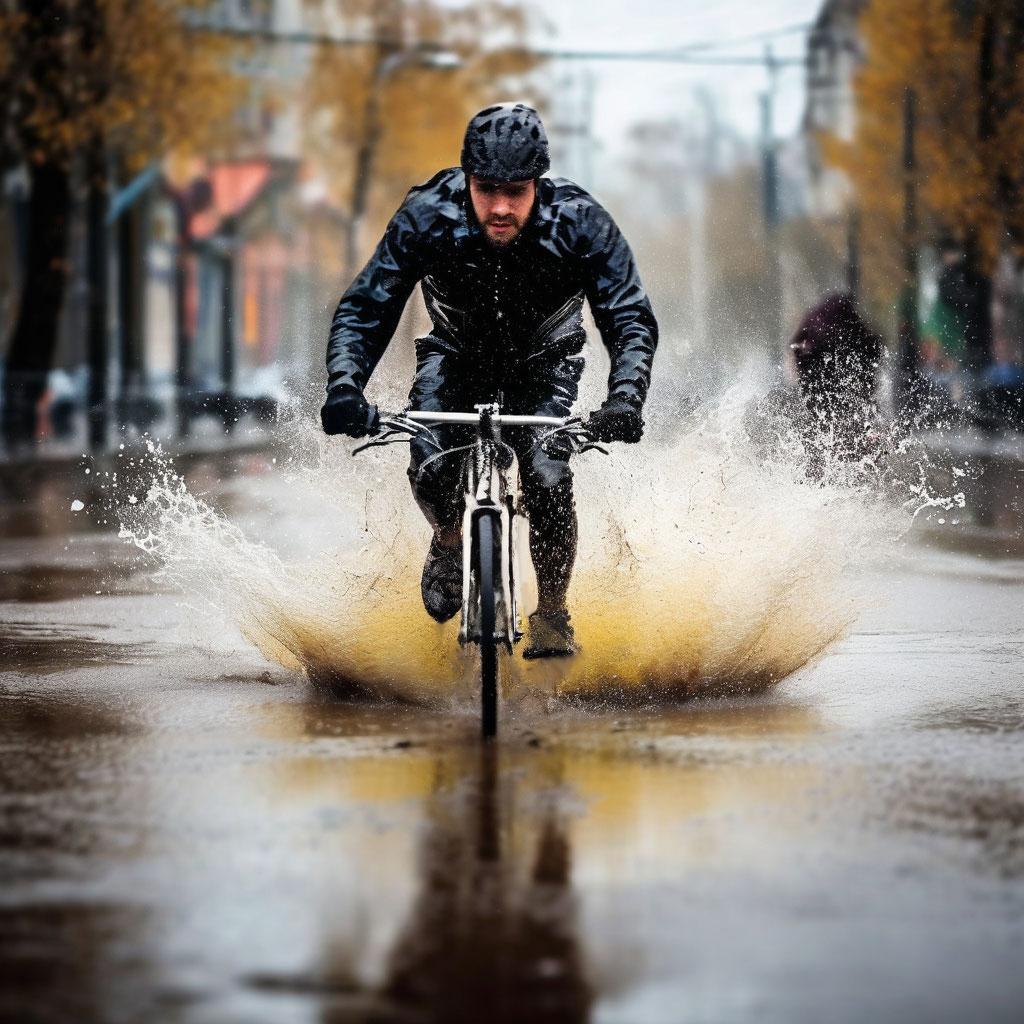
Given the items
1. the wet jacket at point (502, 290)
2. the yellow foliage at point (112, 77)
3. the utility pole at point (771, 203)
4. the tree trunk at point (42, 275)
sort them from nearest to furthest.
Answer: the wet jacket at point (502, 290) → the yellow foliage at point (112, 77) → the tree trunk at point (42, 275) → the utility pole at point (771, 203)

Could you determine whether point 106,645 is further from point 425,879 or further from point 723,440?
point 425,879

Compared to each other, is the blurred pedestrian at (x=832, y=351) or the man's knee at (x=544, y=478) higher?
the blurred pedestrian at (x=832, y=351)

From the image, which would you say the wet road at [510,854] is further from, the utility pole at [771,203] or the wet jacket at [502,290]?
the utility pole at [771,203]

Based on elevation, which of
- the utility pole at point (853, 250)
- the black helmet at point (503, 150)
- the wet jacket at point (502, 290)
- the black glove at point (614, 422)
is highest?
the utility pole at point (853, 250)

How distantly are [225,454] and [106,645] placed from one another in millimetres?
21715

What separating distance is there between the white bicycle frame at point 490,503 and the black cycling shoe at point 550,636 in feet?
0.86

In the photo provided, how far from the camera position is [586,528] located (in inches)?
385

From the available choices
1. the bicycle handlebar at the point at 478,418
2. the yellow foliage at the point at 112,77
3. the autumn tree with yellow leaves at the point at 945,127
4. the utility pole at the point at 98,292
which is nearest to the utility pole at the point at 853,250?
the autumn tree with yellow leaves at the point at 945,127

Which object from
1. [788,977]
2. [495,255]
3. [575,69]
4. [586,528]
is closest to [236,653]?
[586,528]

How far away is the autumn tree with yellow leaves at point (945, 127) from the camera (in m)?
42.7

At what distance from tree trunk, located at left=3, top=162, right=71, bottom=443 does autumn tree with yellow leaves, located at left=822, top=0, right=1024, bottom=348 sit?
1662 centimetres

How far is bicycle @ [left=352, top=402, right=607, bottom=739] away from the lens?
785 centimetres

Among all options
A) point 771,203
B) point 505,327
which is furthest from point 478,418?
point 771,203

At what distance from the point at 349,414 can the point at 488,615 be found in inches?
32.3
